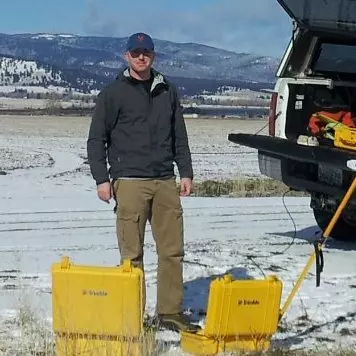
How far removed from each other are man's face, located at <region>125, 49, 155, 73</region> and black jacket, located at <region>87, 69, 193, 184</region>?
0.11m

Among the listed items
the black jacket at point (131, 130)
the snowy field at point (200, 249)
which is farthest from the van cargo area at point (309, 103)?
the black jacket at point (131, 130)

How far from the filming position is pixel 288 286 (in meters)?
6.30

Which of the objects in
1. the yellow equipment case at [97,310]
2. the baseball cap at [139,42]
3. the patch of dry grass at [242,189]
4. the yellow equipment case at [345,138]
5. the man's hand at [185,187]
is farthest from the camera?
the patch of dry grass at [242,189]

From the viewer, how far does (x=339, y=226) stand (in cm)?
818

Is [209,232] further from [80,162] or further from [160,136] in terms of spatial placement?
[80,162]

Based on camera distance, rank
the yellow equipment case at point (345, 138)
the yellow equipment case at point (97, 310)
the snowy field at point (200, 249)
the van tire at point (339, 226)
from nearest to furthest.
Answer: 1. the yellow equipment case at point (97, 310)
2. the snowy field at point (200, 249)
3. the yellow equipment case at point (345, 138)
4. the van tire at point (339, 226)

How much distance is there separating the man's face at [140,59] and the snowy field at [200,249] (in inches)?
59.5

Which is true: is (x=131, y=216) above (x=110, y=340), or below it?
above

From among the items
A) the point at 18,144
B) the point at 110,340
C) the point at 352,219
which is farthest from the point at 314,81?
the point at 18,144

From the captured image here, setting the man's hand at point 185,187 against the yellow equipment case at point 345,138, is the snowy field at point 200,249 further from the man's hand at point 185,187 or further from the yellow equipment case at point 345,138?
the yellow equipment case at point 345,138

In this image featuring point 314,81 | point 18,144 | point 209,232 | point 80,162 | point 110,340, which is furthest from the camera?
point 18,144

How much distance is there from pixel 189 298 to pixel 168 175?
115cm

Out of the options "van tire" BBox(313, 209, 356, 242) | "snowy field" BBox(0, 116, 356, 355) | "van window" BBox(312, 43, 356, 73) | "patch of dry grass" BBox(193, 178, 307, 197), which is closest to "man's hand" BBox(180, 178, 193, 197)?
"snowy field" BBox(0, 116, 356, 355)

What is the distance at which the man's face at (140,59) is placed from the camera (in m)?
4.82
